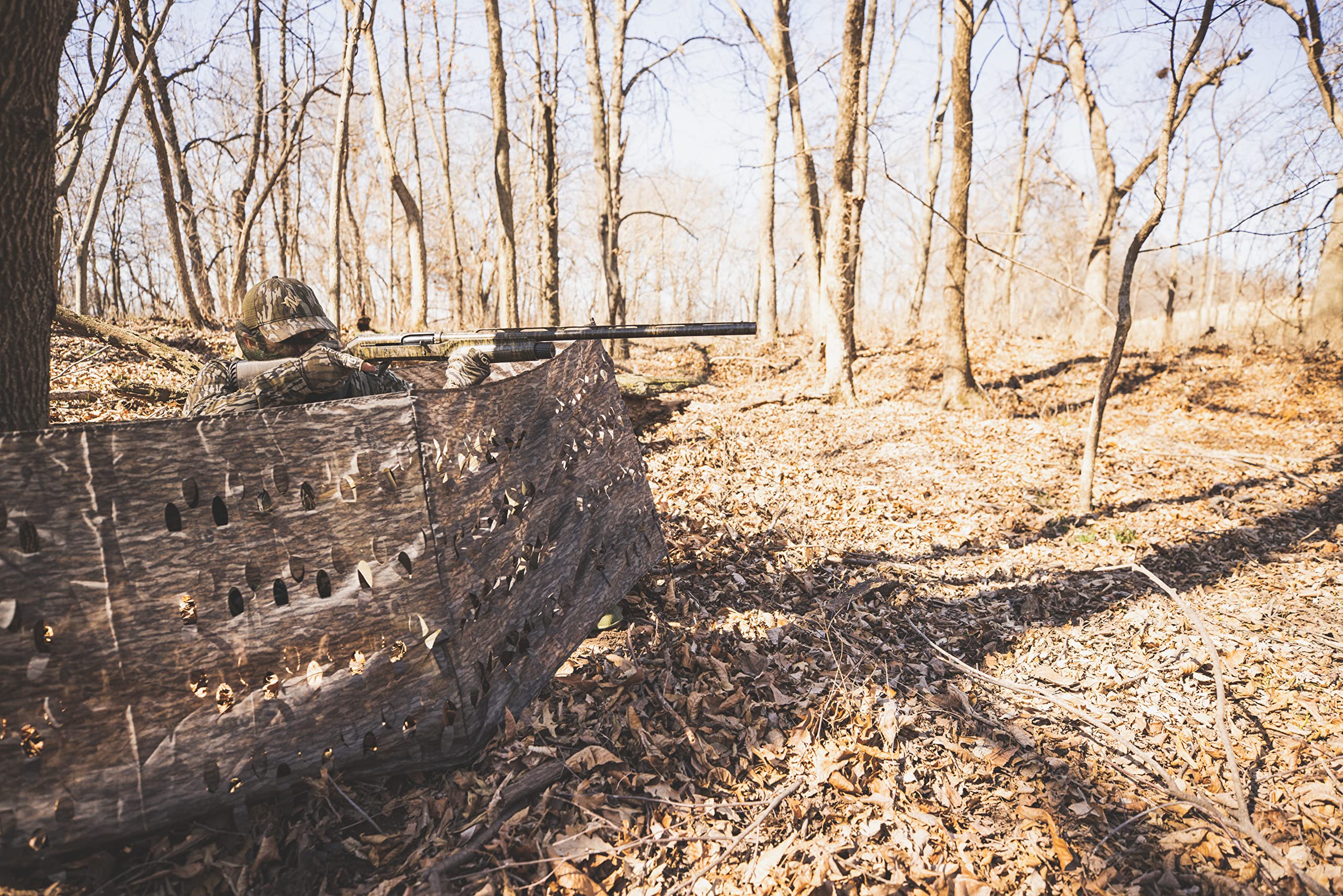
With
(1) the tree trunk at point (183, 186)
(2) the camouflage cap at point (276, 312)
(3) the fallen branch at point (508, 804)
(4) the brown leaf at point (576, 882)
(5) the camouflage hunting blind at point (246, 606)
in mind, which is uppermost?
(1) the tree trunk at point (183, 186)

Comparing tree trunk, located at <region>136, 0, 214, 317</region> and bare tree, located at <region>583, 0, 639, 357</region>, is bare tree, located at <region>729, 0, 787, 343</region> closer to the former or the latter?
bare tree, located at <region>583, 0, 639, 357</region>

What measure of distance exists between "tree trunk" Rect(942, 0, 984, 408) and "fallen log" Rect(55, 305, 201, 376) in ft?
40.8

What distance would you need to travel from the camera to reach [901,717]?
3559 mm

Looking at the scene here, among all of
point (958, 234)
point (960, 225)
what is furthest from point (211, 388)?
point (960, 225)

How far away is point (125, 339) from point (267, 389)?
7.90 meters

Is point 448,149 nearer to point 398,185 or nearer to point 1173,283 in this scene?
point 398,185

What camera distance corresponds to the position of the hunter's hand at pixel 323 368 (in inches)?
131

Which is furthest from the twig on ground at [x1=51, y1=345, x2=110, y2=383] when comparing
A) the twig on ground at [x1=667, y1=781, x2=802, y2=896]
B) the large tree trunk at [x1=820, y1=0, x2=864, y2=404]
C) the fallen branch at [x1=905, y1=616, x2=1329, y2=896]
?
the large tree trunk at [x1=820, y1=0, x2=864, y2=404]

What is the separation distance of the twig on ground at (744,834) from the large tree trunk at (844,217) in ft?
30.8

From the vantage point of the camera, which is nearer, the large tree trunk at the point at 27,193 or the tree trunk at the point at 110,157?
the large tree trunk at the point at 27,193

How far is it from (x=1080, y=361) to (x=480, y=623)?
1519cm

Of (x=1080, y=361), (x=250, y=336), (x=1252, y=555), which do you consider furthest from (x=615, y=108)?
(x=1252, y=555)

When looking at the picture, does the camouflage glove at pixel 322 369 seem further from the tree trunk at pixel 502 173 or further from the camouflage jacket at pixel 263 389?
the tree trunk at pixel 502 173

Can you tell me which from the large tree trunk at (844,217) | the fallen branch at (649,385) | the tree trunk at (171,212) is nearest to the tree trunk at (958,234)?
the large tree trunk at (844,217)
